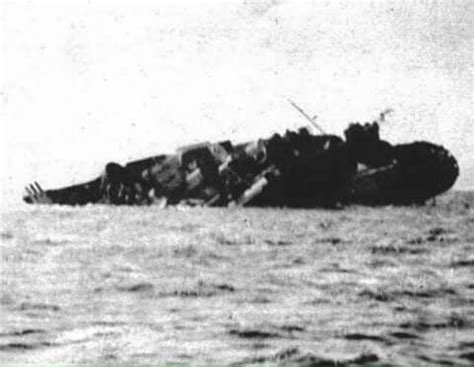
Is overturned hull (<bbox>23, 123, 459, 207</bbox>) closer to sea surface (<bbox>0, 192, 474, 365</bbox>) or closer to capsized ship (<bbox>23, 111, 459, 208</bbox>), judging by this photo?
capsized ship (<bbox>23, 111, 459, 208</bbox>)

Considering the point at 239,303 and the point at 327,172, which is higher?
the point at 327,172

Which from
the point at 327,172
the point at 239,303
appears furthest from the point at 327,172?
the point at 239,303

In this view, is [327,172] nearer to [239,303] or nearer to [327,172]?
[327,172]

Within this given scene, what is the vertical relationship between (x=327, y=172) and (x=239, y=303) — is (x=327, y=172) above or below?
above

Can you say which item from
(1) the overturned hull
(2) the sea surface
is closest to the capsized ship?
(1) the overturned hull

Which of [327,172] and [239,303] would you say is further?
[327,172]

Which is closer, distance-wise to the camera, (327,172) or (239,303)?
(239,303)

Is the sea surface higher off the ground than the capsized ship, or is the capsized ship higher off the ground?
the capsized ship

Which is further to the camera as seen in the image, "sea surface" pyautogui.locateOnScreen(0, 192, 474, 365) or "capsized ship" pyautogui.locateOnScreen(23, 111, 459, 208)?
"capsized ship" pyautogui.locateOnScreen(23, 111, 459, 208)

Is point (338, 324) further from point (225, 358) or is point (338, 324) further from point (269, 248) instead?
point (269, 248)
